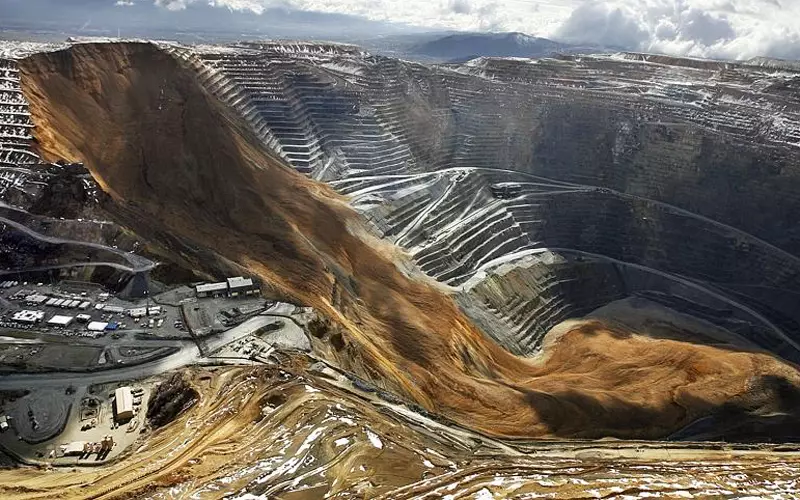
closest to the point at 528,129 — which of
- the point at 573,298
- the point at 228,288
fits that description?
the point at 573,298

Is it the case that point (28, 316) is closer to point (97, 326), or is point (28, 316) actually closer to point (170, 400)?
point (97, 326)

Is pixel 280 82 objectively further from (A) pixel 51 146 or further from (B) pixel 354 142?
(A) pixel 51 146

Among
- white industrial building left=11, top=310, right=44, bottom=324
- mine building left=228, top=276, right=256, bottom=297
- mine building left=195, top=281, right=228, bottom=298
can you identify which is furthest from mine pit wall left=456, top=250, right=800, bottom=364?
white industrial building left=11, top=310, right=44, bottom=324

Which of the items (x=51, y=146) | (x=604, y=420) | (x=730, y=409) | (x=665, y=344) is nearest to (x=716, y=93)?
(x=665, y=344)

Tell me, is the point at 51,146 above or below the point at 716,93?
below

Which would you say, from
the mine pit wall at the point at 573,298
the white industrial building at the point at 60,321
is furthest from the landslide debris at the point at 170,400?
the mine pit wall at the point at 573,298

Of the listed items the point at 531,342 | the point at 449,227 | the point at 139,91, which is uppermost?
the point at 139,91
